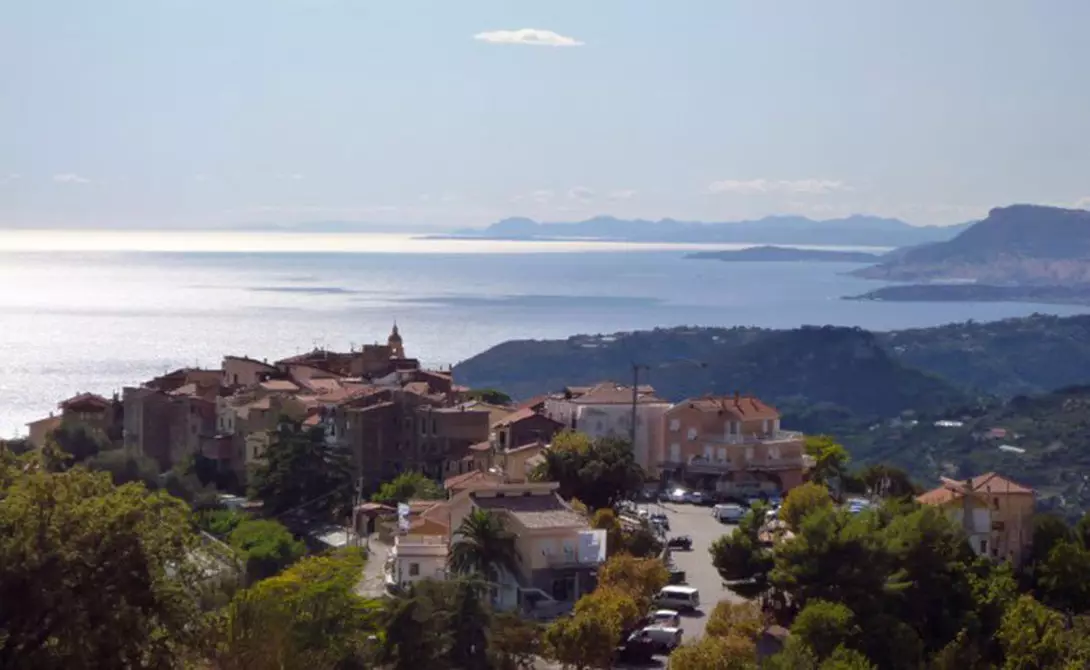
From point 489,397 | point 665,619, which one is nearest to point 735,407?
point 489,397

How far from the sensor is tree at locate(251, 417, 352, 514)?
33.9 m

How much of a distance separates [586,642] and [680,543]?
7.77 meters

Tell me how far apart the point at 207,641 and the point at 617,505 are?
15659 millimetres

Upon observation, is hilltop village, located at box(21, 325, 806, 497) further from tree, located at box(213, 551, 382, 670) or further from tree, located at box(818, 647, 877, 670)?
tree, located at box(818, 647, 877, 670)

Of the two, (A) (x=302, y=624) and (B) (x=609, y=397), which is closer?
(A) (x=302, y=624)

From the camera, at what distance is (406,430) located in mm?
36594

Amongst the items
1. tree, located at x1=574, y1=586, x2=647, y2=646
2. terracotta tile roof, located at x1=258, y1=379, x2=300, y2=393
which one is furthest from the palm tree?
terracotta tile roof, located at x1=258, y1=379, x2=300, y2=393

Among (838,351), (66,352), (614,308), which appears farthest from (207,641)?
(614,308)

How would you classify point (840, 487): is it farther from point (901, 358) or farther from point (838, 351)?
point (901, 358)

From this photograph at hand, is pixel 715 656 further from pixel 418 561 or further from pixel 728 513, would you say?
pixel 728 513

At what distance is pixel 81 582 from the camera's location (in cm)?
1312

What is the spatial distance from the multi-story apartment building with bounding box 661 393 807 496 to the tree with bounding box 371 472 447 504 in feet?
17.7

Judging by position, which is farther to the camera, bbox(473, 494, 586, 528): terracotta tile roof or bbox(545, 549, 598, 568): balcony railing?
bbox(473, 494, 586, 528): terracotta tile roof

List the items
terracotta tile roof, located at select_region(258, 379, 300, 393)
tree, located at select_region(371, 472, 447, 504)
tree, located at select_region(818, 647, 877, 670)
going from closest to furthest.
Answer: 1. tree, located at select_region(818, 647, 877, 670)
2. tree, located at select_region(371, 472, 447, 504)
3. terracotta tile roof, located at select_region(258, 379, 300, 393)
